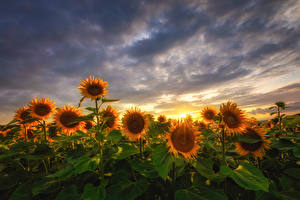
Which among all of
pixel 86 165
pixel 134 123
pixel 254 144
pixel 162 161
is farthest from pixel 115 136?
pixel 254 144

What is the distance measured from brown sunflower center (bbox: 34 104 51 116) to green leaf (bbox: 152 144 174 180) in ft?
10.8

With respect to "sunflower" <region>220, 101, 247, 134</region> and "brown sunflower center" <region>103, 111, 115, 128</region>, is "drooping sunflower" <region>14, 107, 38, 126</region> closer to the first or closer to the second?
"brown sunflower center" <region>103, 111, 115, 128</region>

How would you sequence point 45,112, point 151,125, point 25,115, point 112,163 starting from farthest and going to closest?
point 25,115 < point 45,112 < point 151,125 < point 112,163

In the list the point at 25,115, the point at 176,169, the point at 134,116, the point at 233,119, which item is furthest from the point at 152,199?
→ the point at 25,115

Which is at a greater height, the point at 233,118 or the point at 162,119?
the point at 233,118

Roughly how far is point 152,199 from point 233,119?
172cm

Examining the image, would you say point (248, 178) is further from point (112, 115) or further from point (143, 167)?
point (112, 115)

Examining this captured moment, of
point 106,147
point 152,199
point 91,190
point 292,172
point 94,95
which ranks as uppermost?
point 94,95

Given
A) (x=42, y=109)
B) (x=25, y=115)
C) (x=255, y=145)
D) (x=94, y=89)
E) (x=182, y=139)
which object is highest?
(x=94, y=89)

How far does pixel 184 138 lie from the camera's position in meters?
2.03

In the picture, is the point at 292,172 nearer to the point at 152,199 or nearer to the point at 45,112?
the point at 152,199

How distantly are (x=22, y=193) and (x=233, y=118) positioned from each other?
338 centimetres

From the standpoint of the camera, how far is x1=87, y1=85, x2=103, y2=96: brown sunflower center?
10.9 ft

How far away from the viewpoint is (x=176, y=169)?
213 centimetres
